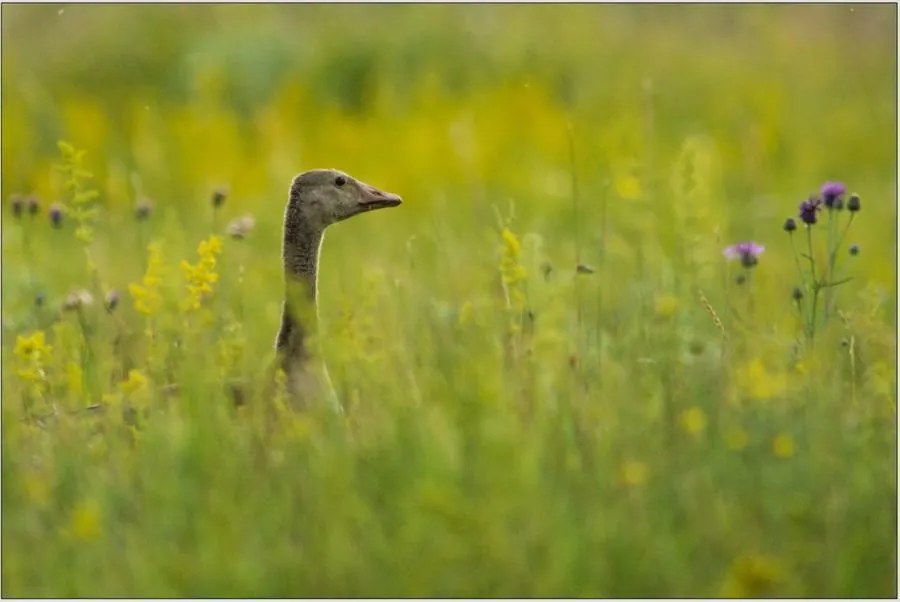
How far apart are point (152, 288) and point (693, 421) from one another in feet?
6.16

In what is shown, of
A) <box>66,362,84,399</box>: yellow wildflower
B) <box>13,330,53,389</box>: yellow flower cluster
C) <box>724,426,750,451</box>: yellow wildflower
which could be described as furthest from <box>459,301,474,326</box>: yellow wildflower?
<box>13,330,53,389</box>: yellow flower cluster

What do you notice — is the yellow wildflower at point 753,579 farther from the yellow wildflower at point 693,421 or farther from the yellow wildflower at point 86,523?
the yellow wildflower at point 86,523

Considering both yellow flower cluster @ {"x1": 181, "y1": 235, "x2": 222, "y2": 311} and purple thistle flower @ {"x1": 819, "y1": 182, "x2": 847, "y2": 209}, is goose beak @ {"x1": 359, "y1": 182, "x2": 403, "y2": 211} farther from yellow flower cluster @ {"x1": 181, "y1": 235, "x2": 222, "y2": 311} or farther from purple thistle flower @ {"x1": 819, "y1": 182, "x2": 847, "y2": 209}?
purple thistle flower @ {"x1": 819, "y1": 182, "x2": 847, "y2": 209}

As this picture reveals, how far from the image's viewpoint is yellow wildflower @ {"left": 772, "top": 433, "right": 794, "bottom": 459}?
363cm

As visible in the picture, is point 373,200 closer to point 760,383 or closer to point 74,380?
point 74,380

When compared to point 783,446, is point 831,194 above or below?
above

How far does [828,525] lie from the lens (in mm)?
3504

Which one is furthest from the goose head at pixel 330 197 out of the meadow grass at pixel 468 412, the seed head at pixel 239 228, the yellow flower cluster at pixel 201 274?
the yellow flower cluster at pixel 201 274

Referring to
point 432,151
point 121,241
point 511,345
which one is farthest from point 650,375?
point 432,151

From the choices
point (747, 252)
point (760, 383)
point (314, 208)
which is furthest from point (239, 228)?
point (760, 383)

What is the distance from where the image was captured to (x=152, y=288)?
477 cm

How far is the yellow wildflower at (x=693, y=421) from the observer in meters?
3.75

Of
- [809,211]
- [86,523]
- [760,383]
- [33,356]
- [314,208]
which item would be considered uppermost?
[314,208]

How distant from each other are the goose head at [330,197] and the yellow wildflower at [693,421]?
180 cm
